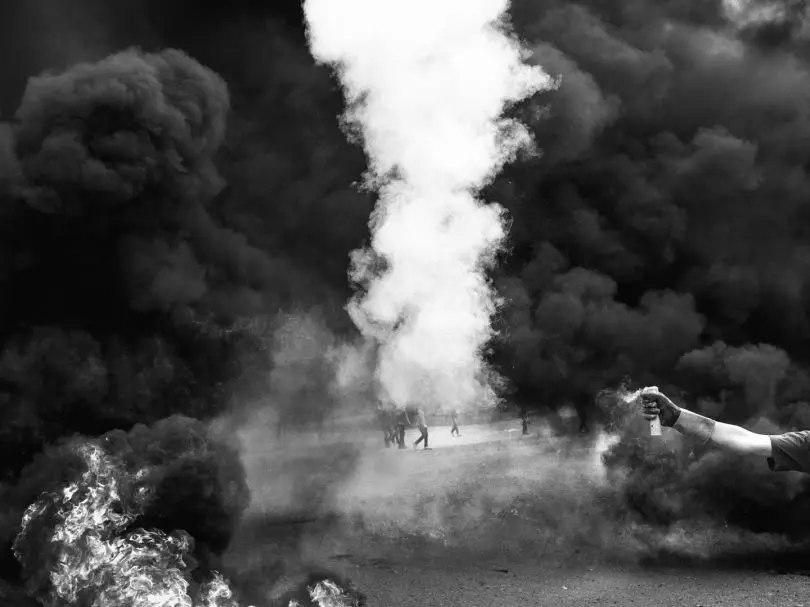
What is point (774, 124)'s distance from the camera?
52.8 ft

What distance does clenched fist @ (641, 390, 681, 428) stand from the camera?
537cm

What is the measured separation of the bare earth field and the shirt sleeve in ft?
29.1

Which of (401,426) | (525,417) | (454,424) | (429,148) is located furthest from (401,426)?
(429,148)

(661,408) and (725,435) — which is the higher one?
(661,408)

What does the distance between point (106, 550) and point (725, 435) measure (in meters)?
8.07

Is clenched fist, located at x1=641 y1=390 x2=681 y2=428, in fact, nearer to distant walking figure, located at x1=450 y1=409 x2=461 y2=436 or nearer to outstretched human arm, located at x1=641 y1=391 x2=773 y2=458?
outstretched human arm, located at x1=641 y1=391 x2=773 y2=458

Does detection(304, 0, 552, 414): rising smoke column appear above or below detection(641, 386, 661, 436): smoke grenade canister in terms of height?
Result: above

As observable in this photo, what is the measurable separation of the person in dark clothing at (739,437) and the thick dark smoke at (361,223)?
28.6 feet

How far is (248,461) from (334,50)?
812 centimetres

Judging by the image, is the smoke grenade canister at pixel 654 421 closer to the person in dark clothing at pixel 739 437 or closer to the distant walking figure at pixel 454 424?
the person in dark clothing at pixel 739 437

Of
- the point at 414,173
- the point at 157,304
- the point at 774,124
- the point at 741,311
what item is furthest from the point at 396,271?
the point at 774,124

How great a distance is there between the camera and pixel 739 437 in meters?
4.91

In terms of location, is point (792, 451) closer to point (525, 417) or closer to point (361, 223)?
point (361, 223)

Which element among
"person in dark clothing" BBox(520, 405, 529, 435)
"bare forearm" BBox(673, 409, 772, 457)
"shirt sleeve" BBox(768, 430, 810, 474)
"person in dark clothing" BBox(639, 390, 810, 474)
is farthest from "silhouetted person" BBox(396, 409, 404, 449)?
"shirt sleeve" BBox(768, 430, 810, 474)
